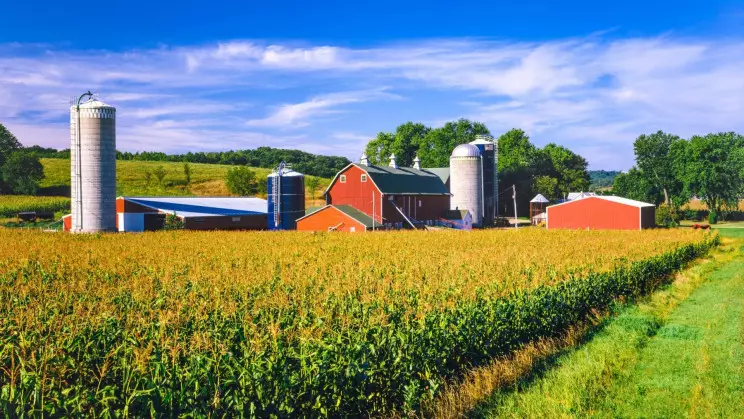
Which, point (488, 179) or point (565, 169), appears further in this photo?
point (565, 169)

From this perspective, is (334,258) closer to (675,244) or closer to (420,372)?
(420,372)

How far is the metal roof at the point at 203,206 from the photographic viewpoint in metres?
48.7

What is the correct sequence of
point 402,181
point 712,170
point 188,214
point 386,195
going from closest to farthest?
point 188,214 → point 386,195 → point 402,181 → point 712,170

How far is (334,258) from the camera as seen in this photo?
2152 cm

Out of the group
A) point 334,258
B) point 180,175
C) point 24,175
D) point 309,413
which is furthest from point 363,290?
point 180,175

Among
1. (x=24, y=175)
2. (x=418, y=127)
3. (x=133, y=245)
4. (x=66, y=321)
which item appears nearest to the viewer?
(x=66, y=321)

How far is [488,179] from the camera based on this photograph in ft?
243

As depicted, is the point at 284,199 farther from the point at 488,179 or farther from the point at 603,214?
the point at 603,214

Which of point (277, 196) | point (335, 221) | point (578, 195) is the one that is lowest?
point (335, 221)

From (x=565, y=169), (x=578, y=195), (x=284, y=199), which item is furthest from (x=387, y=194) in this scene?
(x=565, y=169)

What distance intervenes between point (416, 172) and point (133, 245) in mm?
43673

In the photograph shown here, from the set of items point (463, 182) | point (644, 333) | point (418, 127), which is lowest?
point (644, 333)

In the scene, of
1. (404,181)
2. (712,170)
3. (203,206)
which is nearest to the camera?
(203,206)

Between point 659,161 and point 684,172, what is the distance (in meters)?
4.56
